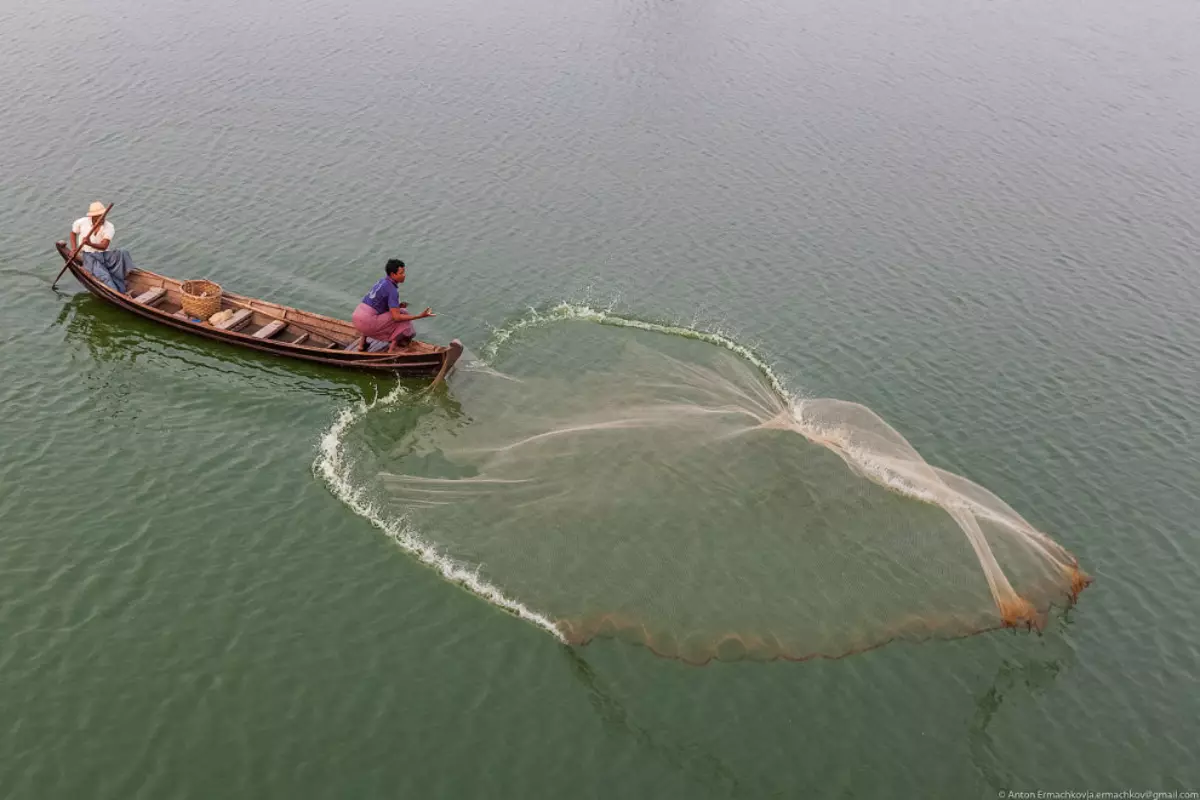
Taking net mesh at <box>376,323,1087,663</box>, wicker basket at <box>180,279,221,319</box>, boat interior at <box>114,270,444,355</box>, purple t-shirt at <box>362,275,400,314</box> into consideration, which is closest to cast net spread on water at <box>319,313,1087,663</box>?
net mesh at <box>376,323,1087,663</box>

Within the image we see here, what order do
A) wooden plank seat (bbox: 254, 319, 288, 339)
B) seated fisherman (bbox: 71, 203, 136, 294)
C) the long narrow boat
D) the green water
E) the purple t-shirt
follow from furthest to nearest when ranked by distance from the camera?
seated fisherman (bbox: 71, 203, 136, 294)
wooden plank seat (bbox: 254, 319, 288, 339)
the long narrow boat
the purple t-shirt
the green water

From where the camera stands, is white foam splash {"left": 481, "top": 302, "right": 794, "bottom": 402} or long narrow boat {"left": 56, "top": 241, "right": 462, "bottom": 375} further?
white foam splash {"left": 481, "top": 302, "right": 794, "bottom": 402}

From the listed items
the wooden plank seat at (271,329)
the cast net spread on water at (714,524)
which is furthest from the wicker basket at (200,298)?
the cast net spread on water at (714,524)

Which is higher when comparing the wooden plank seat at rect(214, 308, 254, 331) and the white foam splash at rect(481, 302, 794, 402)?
the white foam splash at rect(481, 302, 794, 402)

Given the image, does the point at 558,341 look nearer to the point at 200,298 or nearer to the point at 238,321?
the point at 238,321

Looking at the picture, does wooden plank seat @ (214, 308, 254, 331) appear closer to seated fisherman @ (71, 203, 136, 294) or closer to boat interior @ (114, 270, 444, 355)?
boat interior @ (114, 270, 444, 355)

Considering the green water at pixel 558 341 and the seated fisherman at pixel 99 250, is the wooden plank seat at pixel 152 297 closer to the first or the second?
the seated fisherman at pixel 99 250

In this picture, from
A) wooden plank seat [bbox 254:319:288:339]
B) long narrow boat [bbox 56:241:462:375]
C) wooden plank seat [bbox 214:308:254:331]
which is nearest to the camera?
long narrow boat [bbox 56:241:462:375]

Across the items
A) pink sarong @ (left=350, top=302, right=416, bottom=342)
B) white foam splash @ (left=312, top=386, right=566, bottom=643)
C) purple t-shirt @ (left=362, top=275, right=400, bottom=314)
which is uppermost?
purple t-shirt @ (left=362, top=275, right=400, bottom=314)
